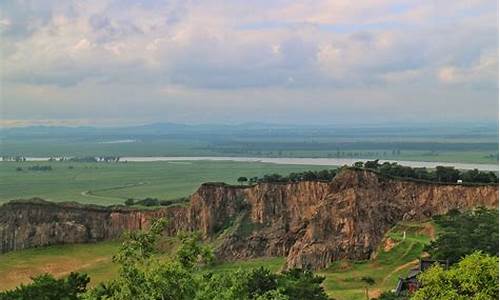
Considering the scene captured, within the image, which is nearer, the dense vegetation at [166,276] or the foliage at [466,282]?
the dense vegetation at [166,276]

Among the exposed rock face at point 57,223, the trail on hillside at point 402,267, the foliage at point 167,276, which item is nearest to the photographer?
the foliage at point 167,276

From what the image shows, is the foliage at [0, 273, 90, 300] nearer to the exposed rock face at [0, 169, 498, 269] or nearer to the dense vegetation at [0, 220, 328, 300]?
the dense vegetation at [0, 220, 328, 300]

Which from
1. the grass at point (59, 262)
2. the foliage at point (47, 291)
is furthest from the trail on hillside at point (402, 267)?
the grass at point (59, 262)

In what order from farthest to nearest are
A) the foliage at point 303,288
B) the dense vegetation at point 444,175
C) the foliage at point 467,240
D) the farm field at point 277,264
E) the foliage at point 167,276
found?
the dense vegetation at point 444,175 → the farm field at point 277,264 → the foliage at point 467,240 → the foliage at point 303,288 → the foliage at point 167,276

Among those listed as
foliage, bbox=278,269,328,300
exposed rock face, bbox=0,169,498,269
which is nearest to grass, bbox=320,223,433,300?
exposed rock face, bbox=0,169,498,269

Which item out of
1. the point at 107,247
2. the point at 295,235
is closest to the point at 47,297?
the point at 295,235

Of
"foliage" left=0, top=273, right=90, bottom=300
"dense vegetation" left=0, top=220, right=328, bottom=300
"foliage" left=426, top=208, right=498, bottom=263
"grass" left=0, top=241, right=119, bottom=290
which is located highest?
"dense vegetation" left=0, top=220, right=328, bottom=300

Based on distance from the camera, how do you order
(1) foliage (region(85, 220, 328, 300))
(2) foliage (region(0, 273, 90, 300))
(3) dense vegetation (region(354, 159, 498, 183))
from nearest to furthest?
1. (1) foliage (region(85, 220, 328, 300))
2. (2) foliage (region(0, 273, 90, 300))
3. (3) dense vegetation (region(354, 159, 498, 183))

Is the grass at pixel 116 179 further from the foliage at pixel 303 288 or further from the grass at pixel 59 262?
the foliage at pixel 303 288
